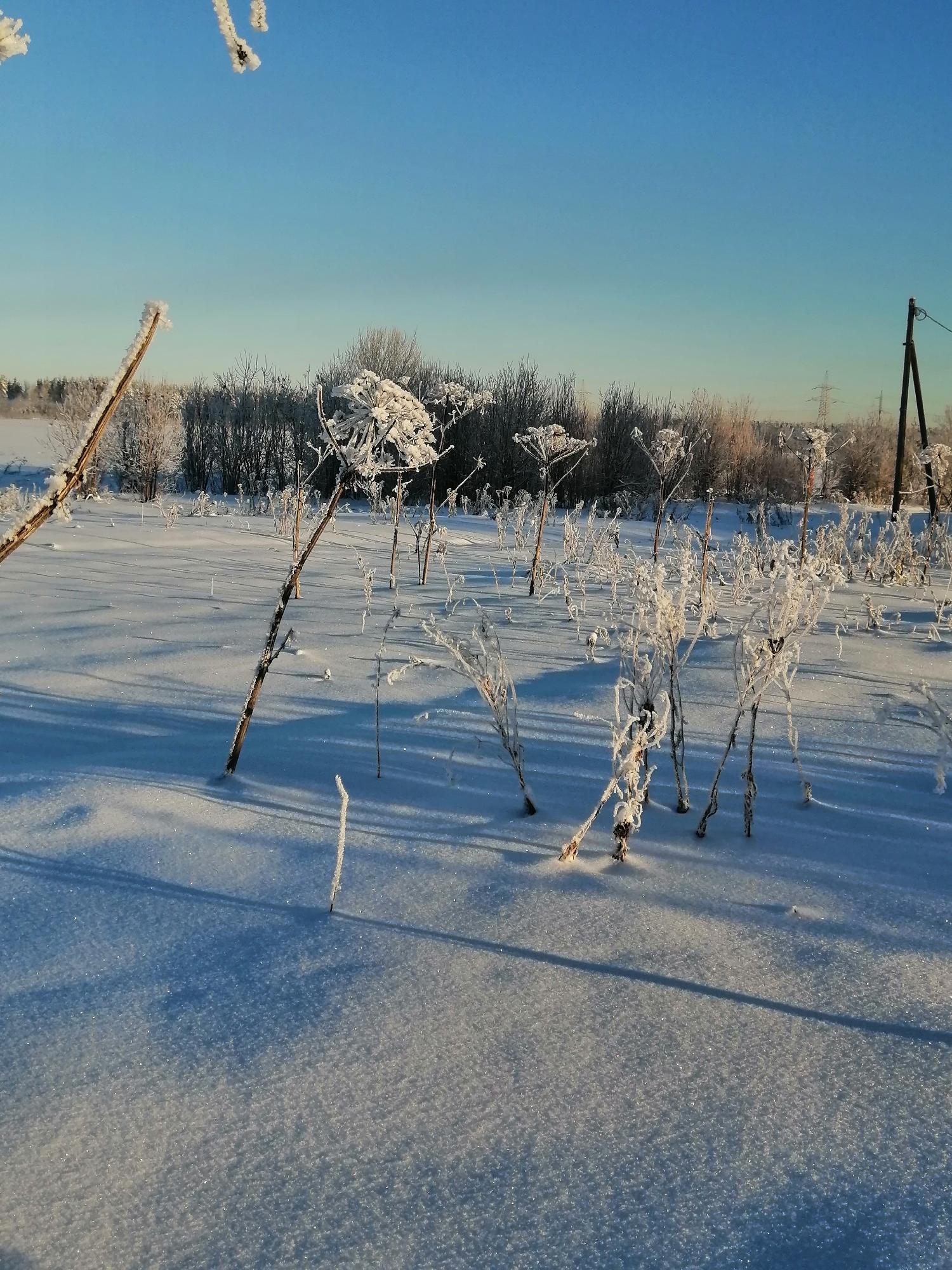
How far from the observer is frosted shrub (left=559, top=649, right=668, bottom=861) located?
2.13 m

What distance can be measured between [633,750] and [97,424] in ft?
5.46

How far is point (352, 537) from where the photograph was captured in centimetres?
1120

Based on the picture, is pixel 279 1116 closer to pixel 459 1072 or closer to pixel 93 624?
pixel 459 1072

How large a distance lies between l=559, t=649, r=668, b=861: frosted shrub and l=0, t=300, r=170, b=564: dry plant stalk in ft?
5.05

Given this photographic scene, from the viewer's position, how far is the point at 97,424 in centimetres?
65

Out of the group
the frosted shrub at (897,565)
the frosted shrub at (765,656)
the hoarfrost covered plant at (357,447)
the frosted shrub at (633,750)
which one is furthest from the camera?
the frosted shrub at (897,565)

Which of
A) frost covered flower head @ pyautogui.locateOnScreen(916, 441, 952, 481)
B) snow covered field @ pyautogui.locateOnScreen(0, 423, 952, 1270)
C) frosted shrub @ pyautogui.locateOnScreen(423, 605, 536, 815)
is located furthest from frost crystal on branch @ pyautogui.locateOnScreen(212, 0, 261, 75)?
frost covered flower head @ pyautogui.locateOnScreen(916, 441, 952, 481)

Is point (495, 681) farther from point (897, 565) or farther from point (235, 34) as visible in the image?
point (897, 565)

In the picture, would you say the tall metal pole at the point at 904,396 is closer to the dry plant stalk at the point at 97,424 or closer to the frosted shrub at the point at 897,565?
the frosted shrub at the point at 897,565

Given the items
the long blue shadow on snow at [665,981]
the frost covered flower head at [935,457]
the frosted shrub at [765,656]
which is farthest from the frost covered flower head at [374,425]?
the frost covered flower head at [935,457]

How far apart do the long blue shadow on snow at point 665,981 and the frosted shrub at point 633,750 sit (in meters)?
0.39

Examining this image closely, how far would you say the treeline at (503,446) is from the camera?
21.8 meters

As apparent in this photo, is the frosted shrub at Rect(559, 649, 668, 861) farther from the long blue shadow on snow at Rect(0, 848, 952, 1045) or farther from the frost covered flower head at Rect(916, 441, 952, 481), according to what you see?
the frost covered flower head at Rect(916, 441, 952, 481)

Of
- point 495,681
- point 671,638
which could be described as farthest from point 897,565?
point 495,681
